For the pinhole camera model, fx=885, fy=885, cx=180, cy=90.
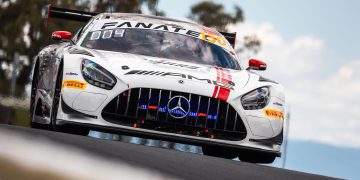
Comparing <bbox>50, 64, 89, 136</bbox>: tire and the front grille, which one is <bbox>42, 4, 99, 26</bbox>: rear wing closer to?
<bbox>50, 64, 89, 136</bbox>: tire

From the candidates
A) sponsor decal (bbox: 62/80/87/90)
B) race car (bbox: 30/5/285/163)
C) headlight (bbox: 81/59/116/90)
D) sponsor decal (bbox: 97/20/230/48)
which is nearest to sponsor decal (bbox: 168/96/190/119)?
race car (bbox: 30/5/285/163)

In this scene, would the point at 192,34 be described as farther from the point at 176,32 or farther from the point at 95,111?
the point at 95,111

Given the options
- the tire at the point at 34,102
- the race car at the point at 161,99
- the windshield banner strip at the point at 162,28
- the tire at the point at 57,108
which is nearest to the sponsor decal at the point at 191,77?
the race car at the point at 161,99

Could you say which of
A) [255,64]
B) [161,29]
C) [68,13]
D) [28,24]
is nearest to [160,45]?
[161,29]

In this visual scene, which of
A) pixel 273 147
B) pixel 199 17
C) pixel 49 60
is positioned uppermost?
pixel 199 17

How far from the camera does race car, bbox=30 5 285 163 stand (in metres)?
7.02

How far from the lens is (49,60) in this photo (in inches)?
342

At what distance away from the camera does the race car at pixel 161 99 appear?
7.02 meters

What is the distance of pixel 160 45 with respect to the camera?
8430 millimetres

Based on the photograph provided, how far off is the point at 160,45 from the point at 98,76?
1.45m

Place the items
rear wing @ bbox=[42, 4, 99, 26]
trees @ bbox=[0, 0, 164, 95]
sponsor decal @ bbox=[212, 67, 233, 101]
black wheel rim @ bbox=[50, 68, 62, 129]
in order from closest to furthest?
sponsor decal @ bbox=[212, 67, 233, 101] → black wheel rim @ bbox=[50, 68, 62, 129] → rear wing @ bbox=[42, 4, 99, 26] → trees @ bbox=[0, 0, 164, 95]

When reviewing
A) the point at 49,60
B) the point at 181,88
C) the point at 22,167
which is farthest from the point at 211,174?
the point at 49,60

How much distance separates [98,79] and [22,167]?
16.0 ft

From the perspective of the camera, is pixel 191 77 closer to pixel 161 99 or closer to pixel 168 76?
pixel 168 76
